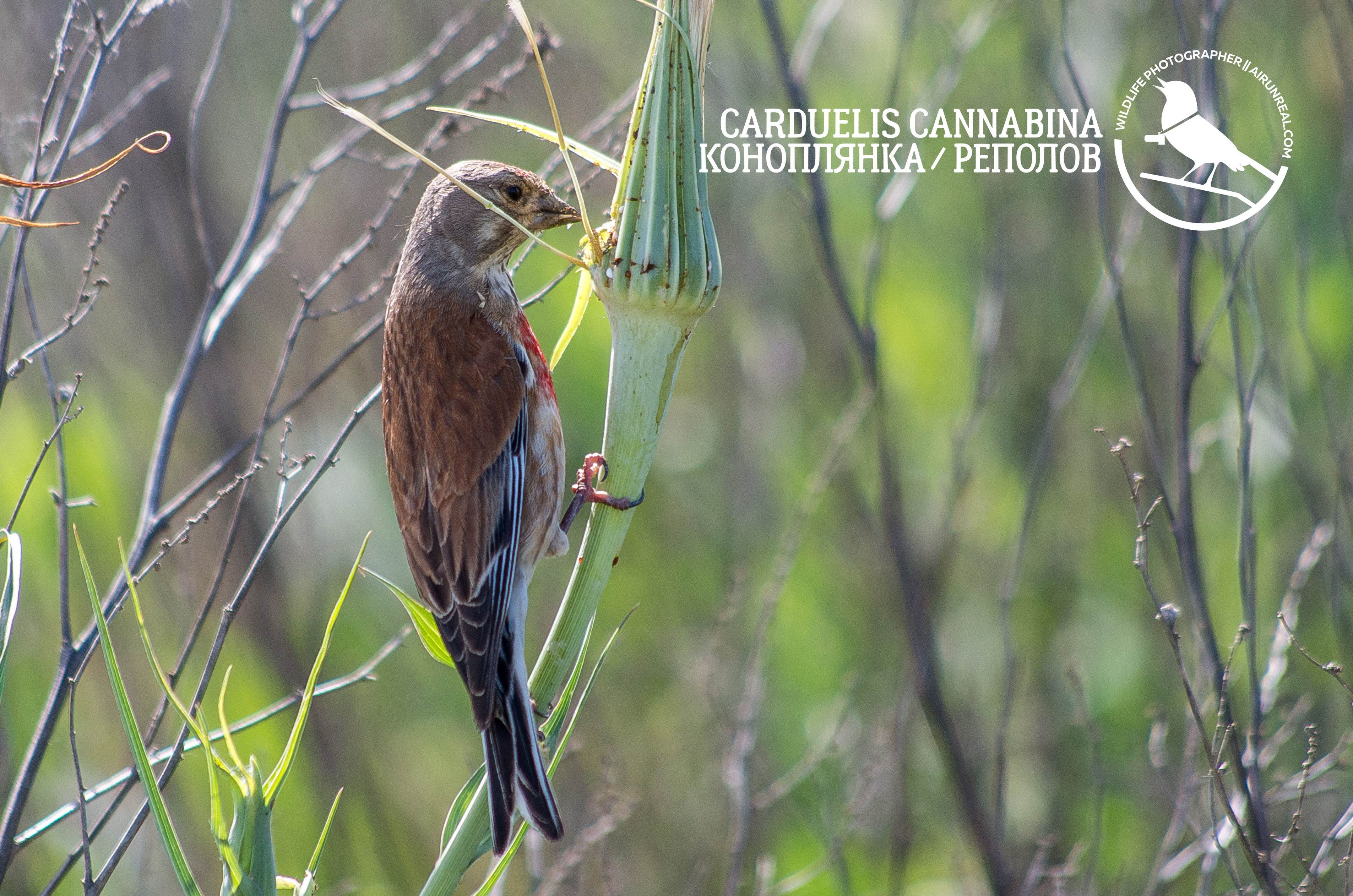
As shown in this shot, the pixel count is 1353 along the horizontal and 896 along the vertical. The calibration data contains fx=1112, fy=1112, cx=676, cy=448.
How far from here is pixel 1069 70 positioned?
2334mm

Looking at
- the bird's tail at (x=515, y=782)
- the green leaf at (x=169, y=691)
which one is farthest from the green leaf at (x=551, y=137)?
the bird's tail at (x=515, y=782)

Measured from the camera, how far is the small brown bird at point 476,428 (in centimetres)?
239

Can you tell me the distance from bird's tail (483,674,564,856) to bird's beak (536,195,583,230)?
105 centimetres

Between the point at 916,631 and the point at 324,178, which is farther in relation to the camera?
the point at 324,178

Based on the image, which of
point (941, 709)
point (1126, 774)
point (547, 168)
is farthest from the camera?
point (1126, 774)

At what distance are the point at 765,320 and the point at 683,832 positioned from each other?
224 centimetres

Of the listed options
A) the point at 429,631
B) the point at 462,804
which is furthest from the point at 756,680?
the point at 462,804

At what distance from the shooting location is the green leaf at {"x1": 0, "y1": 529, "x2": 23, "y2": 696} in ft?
5.09

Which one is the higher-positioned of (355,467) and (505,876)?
(355,467)

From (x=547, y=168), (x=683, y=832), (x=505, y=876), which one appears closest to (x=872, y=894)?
(x=683, y=832)

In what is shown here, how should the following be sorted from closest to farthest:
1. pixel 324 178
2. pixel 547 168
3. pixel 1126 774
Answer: pixel 547 168, pixel 1126 774, pixel 324 178

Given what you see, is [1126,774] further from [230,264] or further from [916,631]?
[230,264]

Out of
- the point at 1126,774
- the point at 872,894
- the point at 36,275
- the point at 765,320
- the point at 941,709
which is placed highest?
the point at 36,275

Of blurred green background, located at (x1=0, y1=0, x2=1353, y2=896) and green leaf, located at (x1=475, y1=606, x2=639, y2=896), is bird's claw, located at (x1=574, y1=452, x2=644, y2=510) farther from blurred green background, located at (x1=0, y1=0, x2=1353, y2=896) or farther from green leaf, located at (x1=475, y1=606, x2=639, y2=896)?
blurred green background, located at (x1=0, y1=0, x2=1353, y2=896)
